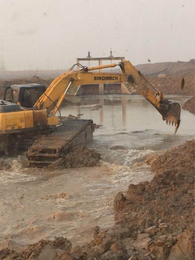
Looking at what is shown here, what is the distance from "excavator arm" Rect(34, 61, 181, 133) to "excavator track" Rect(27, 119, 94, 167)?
1043 millimetres

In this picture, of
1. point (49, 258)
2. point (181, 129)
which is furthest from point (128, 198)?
point (181, 129)

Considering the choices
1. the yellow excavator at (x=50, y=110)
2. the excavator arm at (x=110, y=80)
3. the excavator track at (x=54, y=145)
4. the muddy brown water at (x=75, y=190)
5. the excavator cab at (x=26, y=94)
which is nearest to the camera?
the muddy brown water at (x=75, y=190)

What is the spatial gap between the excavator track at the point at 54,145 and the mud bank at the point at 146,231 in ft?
10.6

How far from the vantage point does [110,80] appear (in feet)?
42.3

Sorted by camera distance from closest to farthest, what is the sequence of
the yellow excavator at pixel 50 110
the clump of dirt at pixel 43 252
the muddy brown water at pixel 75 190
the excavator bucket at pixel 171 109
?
the clump of dirt at pixel 43 252, the muddy brown water at pixel 75 190, the yellow excavator at pixel 50 110, the excavator bucket at pixel 171 109

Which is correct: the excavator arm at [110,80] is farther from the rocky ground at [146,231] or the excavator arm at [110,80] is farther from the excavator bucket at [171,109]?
the rocky ground at [146,231]

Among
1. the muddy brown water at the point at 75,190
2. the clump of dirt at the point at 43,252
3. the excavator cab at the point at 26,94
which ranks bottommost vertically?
the muddy brown water at the point at 75,190

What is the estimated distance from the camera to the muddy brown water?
6113 millimetres

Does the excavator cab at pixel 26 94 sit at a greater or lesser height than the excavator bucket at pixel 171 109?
greater

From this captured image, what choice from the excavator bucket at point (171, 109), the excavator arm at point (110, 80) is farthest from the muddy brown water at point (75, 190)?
the excavator arm at point (110, 80)

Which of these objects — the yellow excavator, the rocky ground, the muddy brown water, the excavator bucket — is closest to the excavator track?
the yellow excavator

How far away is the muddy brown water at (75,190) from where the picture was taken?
6113mm

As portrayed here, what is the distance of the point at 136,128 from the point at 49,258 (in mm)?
11837

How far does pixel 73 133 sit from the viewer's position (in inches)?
439
